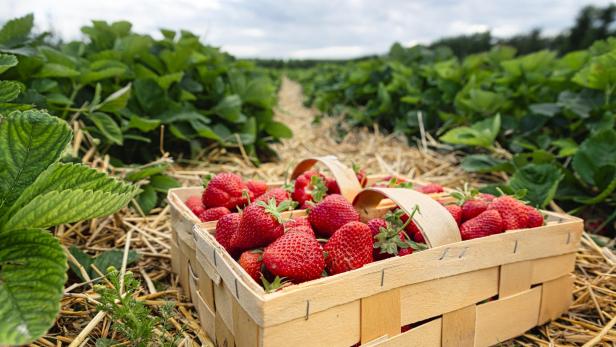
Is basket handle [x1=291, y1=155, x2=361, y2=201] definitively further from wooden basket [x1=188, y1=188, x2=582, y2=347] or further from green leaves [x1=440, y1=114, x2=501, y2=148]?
green leaves [x1=440, y1=114, x2=501, y2=148]

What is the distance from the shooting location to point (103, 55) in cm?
242

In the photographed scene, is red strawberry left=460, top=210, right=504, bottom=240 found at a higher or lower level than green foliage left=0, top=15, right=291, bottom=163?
lower

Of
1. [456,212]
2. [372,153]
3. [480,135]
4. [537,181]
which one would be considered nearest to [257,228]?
[456,212]

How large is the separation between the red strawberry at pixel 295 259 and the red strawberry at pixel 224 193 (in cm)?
40

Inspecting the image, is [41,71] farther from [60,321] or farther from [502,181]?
[502,181]

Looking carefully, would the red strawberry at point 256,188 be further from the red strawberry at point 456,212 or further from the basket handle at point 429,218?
the red strawberry at point 456,212

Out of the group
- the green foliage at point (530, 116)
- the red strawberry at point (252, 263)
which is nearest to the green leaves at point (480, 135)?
the green foliage at point (530, 116)

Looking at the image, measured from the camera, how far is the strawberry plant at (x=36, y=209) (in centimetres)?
70

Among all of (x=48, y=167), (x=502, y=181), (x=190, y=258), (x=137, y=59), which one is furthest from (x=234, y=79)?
(x=48, y=167)

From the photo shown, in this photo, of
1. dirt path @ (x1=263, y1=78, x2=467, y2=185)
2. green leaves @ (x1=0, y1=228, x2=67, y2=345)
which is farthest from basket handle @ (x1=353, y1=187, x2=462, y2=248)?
dirt path @ (x1=263, y1=78, x2=467, y2=185)

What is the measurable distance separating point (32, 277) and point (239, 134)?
224 centimetres

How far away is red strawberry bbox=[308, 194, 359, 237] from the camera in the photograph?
1.19 metres

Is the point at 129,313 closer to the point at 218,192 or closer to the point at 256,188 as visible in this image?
the point at 218,192

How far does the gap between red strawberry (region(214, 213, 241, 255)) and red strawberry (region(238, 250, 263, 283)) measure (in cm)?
8
